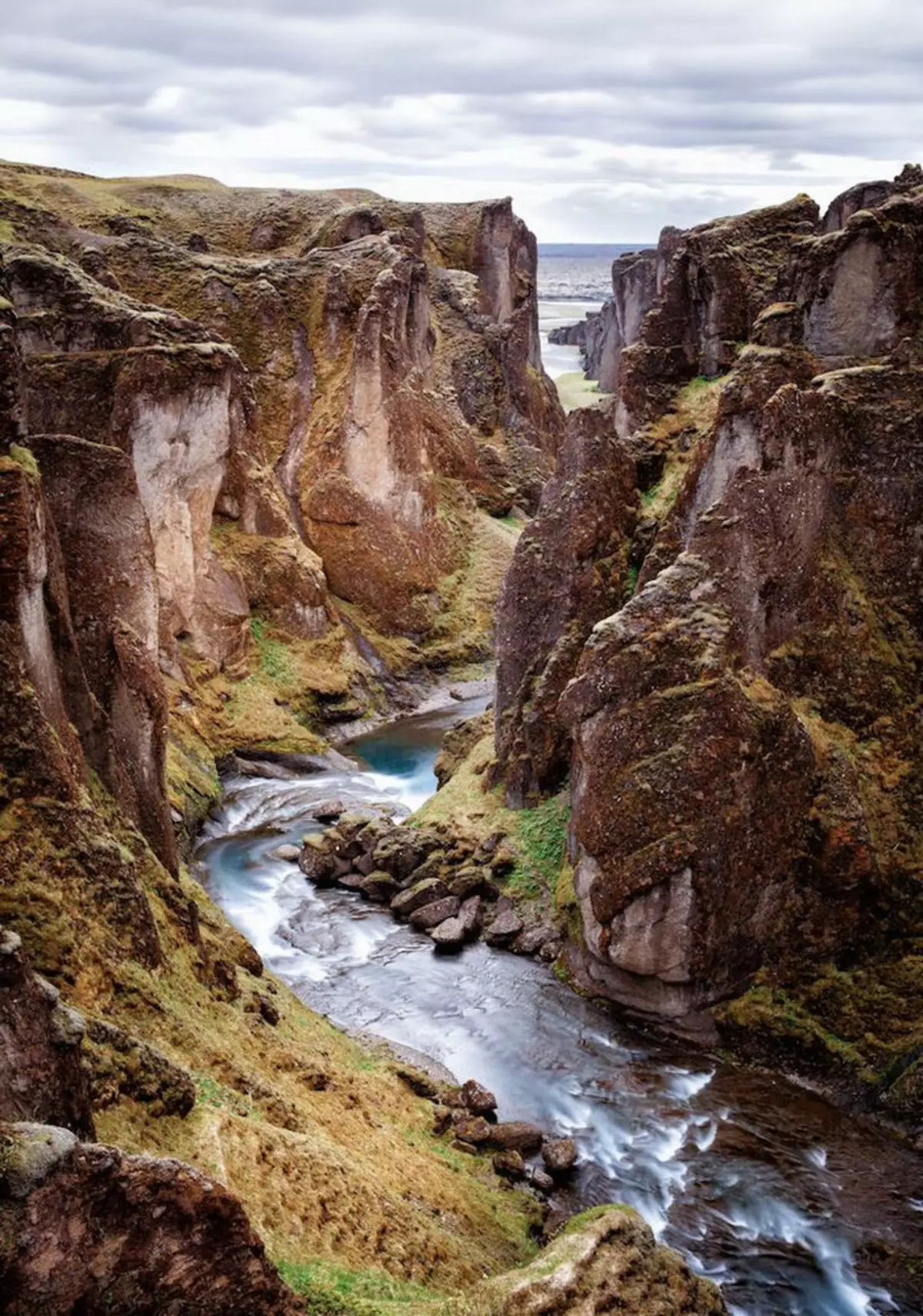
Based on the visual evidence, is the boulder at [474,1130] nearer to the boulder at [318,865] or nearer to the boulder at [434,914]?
the boulder at [434,914]

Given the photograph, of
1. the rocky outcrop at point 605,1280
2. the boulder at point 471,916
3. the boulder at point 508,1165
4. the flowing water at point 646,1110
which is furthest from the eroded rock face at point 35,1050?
the boulder at point 471,916

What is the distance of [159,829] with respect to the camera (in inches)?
836

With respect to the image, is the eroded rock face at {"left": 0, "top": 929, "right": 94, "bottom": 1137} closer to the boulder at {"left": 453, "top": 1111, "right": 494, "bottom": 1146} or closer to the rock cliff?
the rock cliff

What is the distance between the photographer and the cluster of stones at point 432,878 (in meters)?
28.8

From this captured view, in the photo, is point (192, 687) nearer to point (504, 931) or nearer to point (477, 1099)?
point (504, 931)

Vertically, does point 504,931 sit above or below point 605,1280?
below

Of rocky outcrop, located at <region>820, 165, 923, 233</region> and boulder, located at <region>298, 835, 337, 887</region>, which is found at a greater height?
rocky outcrop, located at <region>820, 165, 923, 233</region>

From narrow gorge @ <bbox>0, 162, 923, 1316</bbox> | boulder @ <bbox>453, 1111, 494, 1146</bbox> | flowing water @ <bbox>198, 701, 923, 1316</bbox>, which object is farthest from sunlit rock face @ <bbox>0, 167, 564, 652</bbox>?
flowing water @ <bbox>198, 701, 923, 1316</bbox>

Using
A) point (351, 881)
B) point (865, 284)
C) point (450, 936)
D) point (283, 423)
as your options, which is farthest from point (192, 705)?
point (865, 284)

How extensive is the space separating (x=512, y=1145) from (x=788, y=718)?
379 inches

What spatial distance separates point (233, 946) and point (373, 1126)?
5.28m

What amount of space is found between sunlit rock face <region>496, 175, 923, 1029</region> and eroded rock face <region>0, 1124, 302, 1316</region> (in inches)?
572

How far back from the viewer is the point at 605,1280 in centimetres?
1366

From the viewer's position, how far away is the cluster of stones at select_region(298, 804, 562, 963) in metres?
28.8
